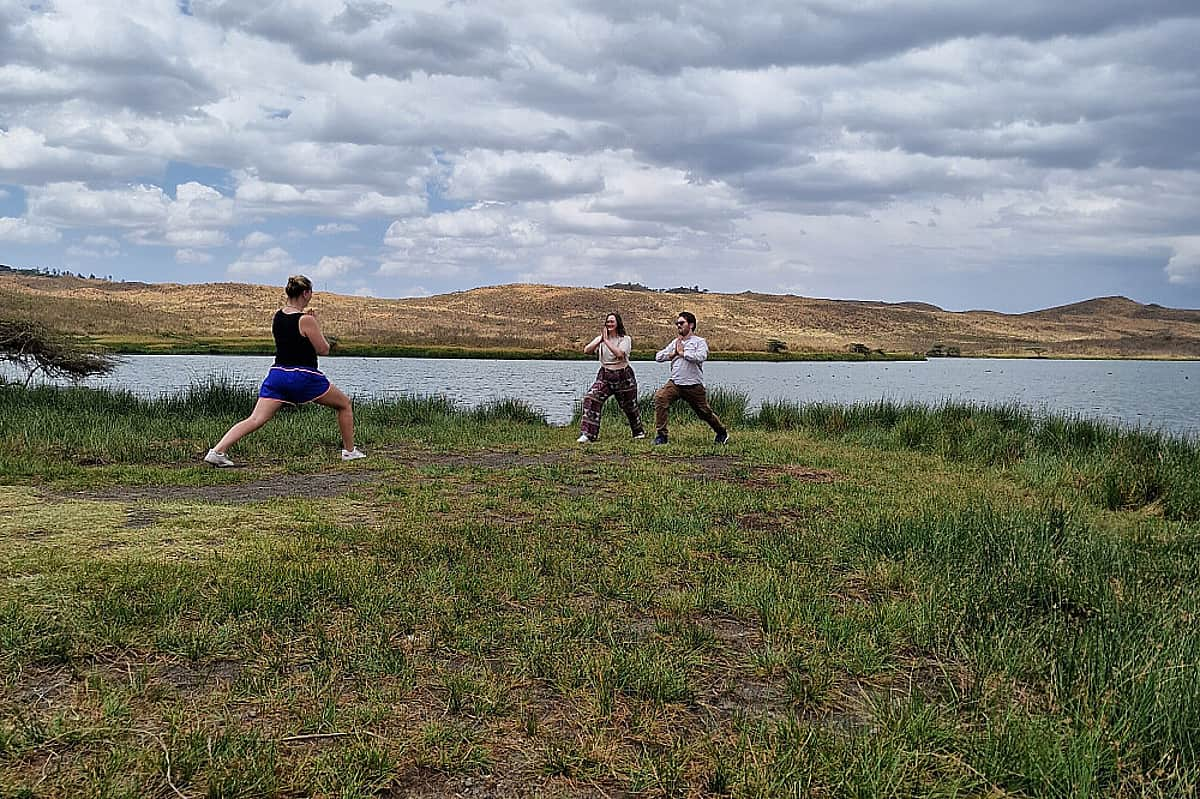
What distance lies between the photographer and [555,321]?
77.8 metres

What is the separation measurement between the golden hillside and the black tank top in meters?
45.4

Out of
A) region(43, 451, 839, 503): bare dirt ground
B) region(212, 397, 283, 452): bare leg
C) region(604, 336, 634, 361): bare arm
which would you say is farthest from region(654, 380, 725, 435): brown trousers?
region(212, 397, 283, 452): bare leg

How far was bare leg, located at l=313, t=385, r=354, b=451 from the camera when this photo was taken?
10328 millimetres

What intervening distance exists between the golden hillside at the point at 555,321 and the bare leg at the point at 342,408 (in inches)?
1770

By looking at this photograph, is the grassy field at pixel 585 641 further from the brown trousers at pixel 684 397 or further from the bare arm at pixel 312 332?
the brown trousers at pixel 684 397

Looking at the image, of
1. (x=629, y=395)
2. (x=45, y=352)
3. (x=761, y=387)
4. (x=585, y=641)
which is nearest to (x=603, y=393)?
(x=629, y=395)

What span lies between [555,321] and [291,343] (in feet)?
224

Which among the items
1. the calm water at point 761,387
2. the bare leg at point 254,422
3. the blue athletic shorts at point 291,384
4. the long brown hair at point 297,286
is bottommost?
the calm water at point 761,387

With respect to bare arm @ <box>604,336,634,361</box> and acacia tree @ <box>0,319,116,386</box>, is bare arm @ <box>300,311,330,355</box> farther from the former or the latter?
acacia tree @ <box>0,319,116,386</box>

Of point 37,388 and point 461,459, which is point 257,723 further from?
point 37,388

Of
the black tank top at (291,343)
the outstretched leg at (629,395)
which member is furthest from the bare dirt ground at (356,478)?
the outstretched leg at (629,395)

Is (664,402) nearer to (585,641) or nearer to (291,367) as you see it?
(291,367)

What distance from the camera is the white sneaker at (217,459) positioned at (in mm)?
9716

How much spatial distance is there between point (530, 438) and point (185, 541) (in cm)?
792
